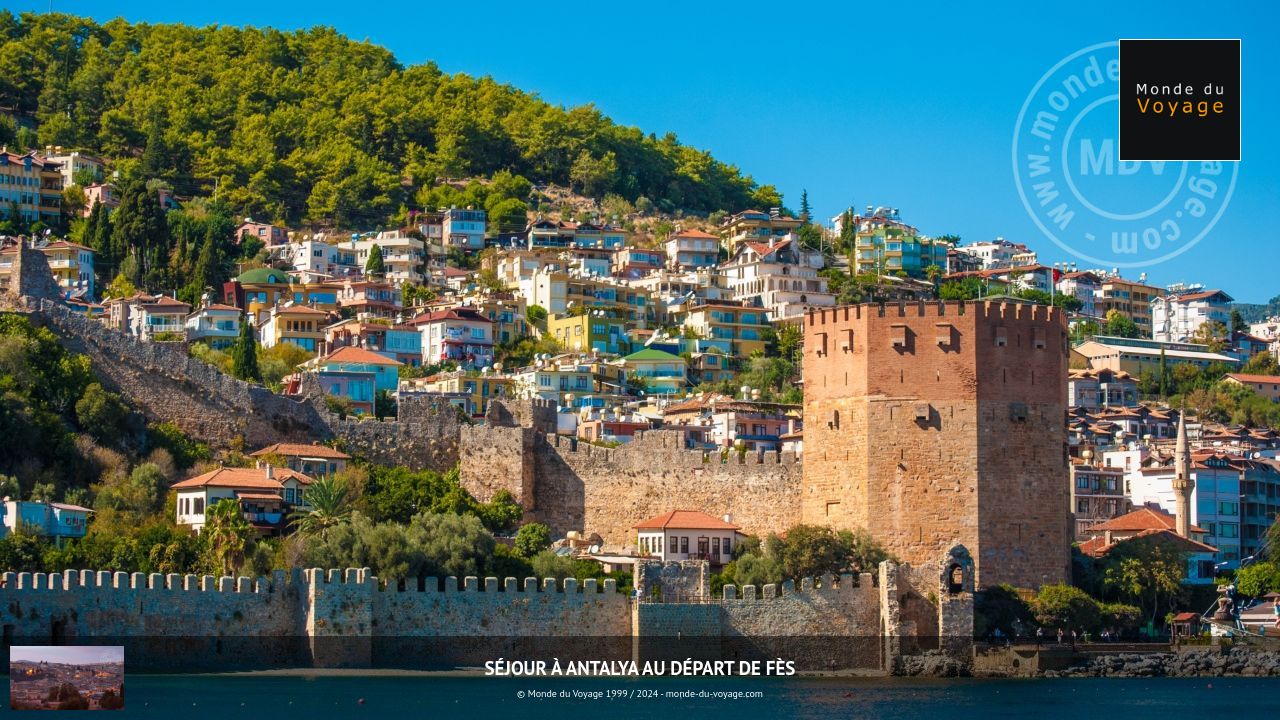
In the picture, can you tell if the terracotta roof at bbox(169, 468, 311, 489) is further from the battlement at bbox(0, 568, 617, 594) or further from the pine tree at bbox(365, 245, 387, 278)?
the pine tree at bbox(365, 245, 387, 278)

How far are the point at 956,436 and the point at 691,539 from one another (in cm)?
690

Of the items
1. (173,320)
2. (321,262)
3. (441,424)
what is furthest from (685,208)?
(441,424)

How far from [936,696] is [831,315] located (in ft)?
33.7

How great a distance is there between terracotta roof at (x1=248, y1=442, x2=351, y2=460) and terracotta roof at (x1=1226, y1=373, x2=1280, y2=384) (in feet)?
158

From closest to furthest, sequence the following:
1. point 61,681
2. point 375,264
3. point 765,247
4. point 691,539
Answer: point 61,681, point 691,539, point 375,264, point 765,247

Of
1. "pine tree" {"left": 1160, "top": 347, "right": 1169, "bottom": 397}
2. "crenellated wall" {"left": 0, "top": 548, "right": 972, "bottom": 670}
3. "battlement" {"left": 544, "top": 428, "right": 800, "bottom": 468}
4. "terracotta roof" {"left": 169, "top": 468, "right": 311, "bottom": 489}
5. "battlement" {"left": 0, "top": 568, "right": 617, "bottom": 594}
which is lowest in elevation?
"crenellated wall" {"left": 0, "top": 548, "right": 972, "bottom": 670}

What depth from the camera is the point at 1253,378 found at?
9525 cm

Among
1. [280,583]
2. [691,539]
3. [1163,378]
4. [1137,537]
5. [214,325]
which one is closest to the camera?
[280,583]

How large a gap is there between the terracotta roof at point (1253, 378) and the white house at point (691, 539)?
46.7m

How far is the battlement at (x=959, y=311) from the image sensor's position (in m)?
50.6

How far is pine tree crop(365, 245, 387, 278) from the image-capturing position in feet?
322

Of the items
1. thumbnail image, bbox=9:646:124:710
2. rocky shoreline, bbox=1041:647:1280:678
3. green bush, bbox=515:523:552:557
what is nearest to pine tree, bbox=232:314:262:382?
green bush, bbox=515:523:552:557

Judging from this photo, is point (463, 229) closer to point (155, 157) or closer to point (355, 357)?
point (155, 157)

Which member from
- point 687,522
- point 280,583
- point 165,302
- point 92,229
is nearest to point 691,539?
point 687,522
